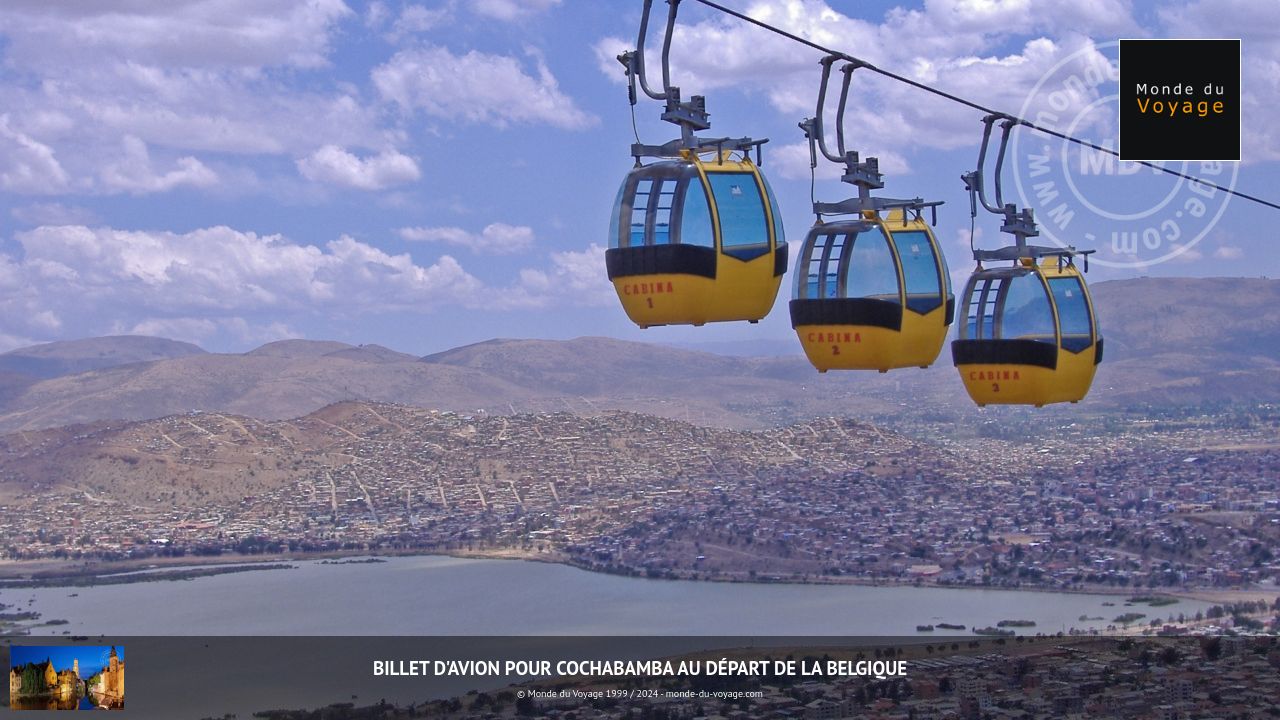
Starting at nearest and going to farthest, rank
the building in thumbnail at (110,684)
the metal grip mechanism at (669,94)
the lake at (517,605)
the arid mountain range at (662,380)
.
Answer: the metal grip mechanism at (669,94) → the building in thumbnail at (110,684) → the lake at (517,605) → the arid mountain range at (662,380)

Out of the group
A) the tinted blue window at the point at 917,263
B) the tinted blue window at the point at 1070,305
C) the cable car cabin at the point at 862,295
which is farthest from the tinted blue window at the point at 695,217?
the tinted blue window at the point at 1070,305

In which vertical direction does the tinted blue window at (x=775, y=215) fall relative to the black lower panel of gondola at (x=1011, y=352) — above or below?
above

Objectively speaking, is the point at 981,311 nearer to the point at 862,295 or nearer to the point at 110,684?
the point at 862,295

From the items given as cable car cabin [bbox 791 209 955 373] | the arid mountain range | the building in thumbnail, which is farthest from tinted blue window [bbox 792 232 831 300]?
the arid mountain range

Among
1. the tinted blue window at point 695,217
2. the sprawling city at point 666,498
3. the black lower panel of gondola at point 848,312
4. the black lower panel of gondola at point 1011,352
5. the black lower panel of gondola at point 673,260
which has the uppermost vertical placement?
the tinted blue window at point 695,217

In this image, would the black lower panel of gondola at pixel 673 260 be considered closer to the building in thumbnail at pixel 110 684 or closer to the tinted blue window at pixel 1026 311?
the tinted blue window at pixel 1026 311

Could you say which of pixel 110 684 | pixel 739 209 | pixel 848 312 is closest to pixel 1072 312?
pixel 848 312
